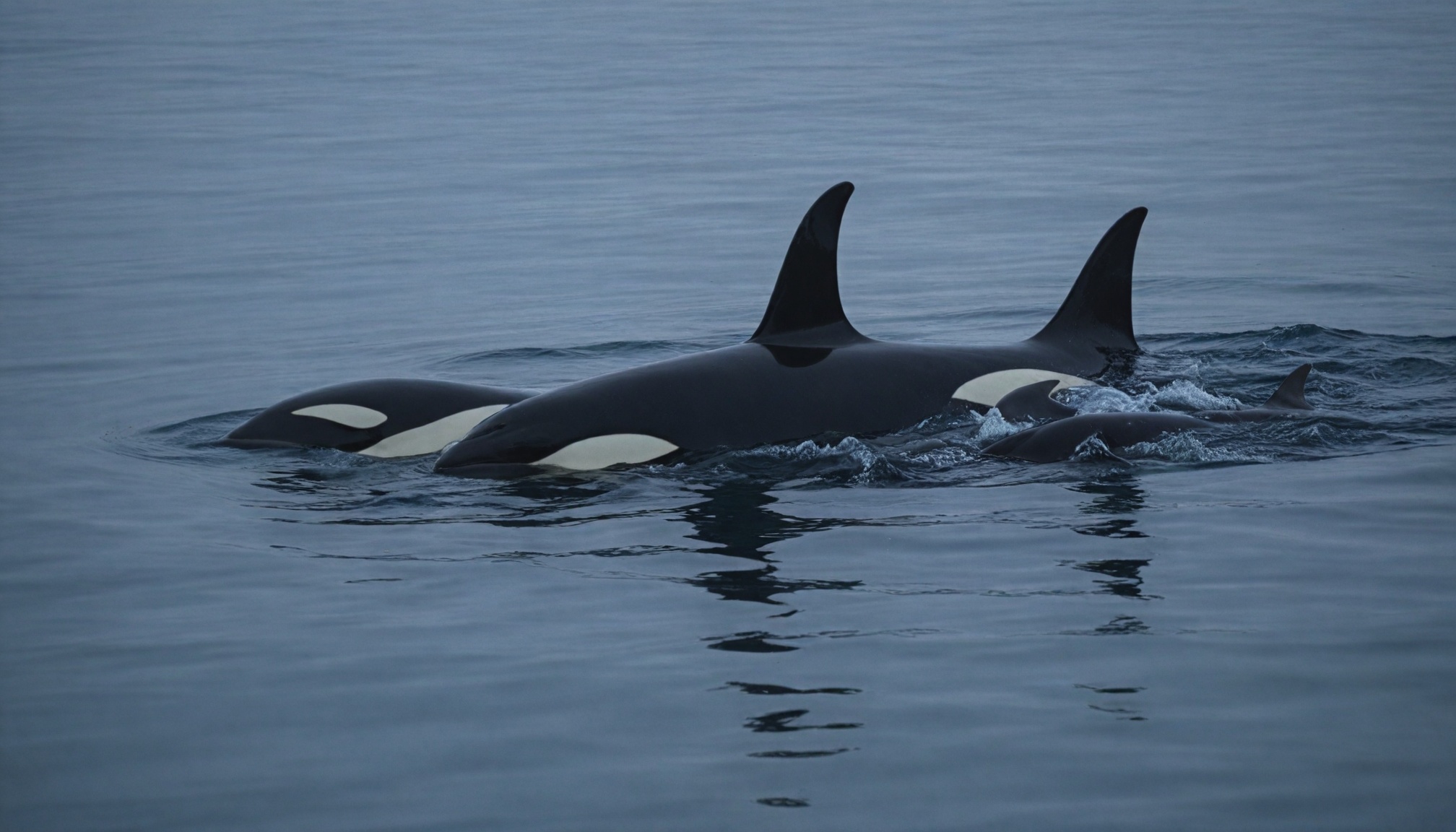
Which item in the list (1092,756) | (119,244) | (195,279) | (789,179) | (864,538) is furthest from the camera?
(789,179)

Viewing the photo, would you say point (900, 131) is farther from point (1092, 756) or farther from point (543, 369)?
point (1092, 756)

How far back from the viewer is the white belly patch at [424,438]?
40.2 ft

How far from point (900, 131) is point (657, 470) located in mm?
24934

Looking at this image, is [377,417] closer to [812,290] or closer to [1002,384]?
[812,290]

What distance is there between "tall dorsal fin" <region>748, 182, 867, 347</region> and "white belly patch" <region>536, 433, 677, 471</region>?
4.52ft

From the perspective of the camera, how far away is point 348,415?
12.5 meters

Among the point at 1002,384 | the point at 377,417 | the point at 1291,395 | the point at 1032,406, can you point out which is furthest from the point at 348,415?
the point at 1291,395

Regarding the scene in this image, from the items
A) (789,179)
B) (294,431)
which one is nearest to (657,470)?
(294,431)

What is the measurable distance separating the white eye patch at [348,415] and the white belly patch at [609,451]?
1815mm

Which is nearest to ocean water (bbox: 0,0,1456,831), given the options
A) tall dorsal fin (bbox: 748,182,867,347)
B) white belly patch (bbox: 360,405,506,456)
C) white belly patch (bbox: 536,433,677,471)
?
white belly patch (bbox: 536,433,677,471)

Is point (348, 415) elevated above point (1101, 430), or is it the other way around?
point (348, 415)

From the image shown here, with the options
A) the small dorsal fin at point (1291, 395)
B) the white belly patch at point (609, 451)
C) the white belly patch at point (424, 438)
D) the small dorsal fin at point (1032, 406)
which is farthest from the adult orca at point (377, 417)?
the small dorsal fin at point (1291, 395)

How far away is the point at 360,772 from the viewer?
673 cm

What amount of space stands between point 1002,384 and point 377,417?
14.8ft
